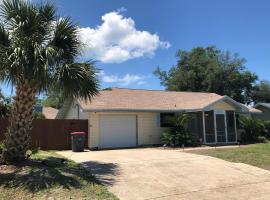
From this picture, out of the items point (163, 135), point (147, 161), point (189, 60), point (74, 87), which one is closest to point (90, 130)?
point (163, 135)

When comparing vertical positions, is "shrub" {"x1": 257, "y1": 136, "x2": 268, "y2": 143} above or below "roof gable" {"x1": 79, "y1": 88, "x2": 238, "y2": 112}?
below

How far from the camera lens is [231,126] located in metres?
23.5

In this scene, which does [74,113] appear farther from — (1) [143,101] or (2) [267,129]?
(2) [267,129]

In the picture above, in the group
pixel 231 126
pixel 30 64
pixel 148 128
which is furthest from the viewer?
pixel 231 126

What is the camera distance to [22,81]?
11.3 meters

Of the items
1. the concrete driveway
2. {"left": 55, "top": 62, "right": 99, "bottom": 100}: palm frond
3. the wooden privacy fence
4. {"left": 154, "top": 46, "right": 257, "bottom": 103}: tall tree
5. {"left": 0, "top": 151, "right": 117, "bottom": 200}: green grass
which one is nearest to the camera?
{"left": 0, "top": 151, "right": 117, "bottom": 200}: green grass

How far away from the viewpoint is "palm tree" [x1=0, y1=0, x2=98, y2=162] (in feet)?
34.7

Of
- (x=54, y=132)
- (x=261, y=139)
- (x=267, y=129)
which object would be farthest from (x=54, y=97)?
(x=267, y=129)

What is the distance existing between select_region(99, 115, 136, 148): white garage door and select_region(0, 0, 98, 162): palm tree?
869cm

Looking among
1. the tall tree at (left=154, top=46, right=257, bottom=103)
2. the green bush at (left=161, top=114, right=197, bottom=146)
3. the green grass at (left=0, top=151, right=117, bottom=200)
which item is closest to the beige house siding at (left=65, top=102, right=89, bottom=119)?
the green bush at (left=161, top=114, right=197, bottom=146)

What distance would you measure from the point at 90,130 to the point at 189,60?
30.6 meters

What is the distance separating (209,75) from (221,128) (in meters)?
22.5

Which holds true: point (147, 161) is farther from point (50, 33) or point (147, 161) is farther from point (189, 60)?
point (189, 60)

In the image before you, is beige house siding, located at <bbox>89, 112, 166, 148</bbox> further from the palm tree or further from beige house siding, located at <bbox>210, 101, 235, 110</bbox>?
the palm tree
